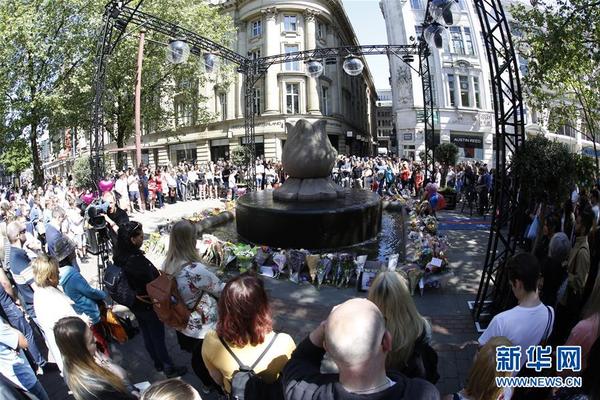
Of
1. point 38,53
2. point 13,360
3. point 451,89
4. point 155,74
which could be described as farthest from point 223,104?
point 13,360

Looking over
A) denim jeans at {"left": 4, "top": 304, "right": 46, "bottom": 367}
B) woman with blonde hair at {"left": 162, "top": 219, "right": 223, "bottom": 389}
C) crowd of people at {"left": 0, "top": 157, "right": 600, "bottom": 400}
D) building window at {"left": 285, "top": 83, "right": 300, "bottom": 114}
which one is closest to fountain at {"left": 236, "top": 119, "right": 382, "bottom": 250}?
crowd of people at {"left": 0, "top": 157, "right": 600, "bottom": 400}

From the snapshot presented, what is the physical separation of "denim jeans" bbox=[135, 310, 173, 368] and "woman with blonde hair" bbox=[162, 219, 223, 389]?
0.57m

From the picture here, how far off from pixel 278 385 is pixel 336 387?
2.22 feet

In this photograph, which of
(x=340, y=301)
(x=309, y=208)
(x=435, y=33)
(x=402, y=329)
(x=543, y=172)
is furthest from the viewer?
(x=435, y=33)

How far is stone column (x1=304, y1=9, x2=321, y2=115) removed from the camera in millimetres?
36531

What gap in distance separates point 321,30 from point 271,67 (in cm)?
791

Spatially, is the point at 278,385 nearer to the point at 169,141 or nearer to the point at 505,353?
the point at 505,353

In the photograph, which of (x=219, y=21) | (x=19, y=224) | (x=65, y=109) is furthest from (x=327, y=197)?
(x=219, y=21)

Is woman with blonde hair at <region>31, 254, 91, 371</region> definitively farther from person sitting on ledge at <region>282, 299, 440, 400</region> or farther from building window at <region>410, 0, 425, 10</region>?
building window at <region>410, 0, 425, 10</region>

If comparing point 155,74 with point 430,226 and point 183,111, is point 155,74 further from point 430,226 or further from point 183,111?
point 430,226

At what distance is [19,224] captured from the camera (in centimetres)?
604

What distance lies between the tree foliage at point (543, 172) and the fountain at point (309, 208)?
4.08m

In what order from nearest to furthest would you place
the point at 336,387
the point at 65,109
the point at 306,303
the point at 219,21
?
the point at 336,387 < the point at 306,303 < the point at 65,109 < the point at 219,21

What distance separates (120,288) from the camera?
4266mm
